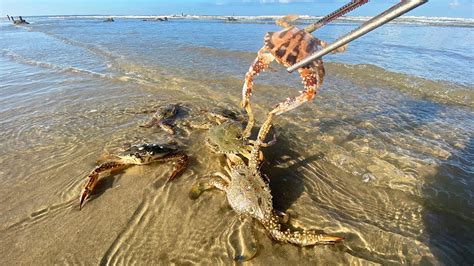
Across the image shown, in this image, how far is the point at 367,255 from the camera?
367 centimetres

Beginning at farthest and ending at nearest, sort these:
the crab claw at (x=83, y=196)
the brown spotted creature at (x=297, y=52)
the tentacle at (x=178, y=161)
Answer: the tentacle at (x=178, y=161) < the crab claw at (x=83, y=196) < the brown spotted creature at (x=297, y=52)

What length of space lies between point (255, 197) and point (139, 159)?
7.38 feet

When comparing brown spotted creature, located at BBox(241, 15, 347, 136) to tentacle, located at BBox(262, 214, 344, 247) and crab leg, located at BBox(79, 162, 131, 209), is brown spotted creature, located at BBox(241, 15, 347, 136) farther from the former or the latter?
crab leg, located at BBox(79, 162, 131, 209)

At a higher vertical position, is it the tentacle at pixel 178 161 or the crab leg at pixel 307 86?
the crab leg at pixel 307 86

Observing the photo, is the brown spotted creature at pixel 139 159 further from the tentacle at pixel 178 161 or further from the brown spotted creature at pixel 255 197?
the brown spotted creature at pixel 255 197

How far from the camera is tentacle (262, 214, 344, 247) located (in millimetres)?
3607

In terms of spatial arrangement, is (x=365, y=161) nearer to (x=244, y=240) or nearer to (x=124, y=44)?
(x=244, y=240)

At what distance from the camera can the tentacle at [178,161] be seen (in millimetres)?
4949

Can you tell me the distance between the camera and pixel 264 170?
5.21 meters

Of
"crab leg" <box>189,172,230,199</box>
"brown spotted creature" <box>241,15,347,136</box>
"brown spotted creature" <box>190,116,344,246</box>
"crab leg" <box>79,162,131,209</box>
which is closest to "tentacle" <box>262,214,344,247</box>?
"brown spotted creature" <box>190,116,344,246</box>

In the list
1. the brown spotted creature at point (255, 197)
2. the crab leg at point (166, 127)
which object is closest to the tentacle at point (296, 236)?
the brown spotted creature at point (255, 197)

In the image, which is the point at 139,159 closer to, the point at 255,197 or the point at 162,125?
the point at 162,125

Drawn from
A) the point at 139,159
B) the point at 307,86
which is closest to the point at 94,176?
the point at 139,159

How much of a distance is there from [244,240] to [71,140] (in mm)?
4432
